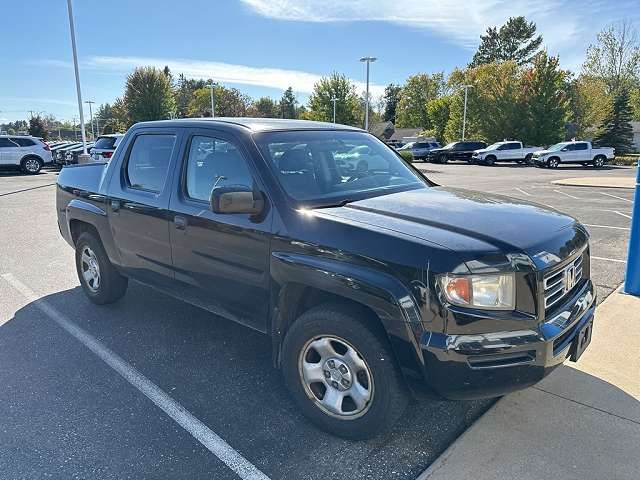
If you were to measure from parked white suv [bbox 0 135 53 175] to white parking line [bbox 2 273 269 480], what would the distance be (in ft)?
69.4

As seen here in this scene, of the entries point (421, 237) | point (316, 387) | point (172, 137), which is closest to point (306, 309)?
point (316, 387)

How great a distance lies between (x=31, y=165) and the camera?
22.9 m

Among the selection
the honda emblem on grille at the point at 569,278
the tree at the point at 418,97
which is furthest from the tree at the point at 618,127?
the honda emblem on grille at the point at 569,278

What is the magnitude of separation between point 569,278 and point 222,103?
232 feet

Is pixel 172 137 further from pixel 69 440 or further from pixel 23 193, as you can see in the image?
pixel 23 193

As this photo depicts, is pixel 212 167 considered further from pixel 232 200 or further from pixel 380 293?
pixel 380 293

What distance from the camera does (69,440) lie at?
282 centimetres

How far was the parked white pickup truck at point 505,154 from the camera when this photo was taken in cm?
3553

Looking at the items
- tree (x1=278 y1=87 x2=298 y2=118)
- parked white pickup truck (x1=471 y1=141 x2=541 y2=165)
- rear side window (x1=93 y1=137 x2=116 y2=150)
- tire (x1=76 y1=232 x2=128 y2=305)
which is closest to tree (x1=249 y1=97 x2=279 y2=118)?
tree (x1=278 y1=87 x2=298 y2=118)

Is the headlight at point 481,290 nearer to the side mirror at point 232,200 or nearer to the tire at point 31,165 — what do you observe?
the side mirror at point 232,200

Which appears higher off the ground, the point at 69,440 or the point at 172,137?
the point at 172,137

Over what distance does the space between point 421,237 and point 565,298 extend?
987mm

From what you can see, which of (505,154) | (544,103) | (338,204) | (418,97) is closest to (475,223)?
(338,204)

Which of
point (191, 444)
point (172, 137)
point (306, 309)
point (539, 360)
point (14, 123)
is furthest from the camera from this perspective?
point (14, 123)
